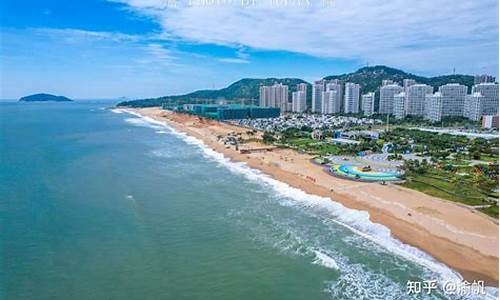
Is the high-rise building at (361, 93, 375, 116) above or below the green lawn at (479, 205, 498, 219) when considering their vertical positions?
above

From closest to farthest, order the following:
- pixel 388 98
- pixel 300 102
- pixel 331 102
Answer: pixel 388 98 → pixel 331 102 → pixel 300 102

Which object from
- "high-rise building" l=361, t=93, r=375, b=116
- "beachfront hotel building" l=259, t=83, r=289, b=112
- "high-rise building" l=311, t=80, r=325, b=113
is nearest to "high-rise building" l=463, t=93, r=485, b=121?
"high-rise building" l=361, t=93, r=375, b=116

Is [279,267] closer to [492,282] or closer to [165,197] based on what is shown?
[492,282]

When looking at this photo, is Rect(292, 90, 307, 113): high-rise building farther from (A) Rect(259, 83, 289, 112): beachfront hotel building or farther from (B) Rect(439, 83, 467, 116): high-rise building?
(B) Rect(439, 83, 467, 116): high-rise building

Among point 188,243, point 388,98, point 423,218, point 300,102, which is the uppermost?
point 388,98

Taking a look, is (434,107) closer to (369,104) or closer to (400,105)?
(400,105)

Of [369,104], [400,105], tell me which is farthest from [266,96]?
[400,105]

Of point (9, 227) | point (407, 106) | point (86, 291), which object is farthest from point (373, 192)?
point (407, 106)
